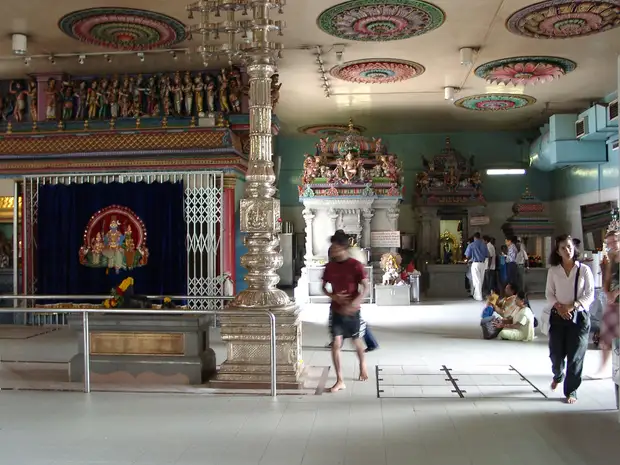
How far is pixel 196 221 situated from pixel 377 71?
4.55 meters

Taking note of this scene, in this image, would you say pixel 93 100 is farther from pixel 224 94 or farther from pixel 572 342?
pixel 572 342

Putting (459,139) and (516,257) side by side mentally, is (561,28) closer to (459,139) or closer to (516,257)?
(516,257)

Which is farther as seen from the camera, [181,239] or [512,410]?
[181,239]

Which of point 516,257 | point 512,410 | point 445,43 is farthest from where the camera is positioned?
point 516,257

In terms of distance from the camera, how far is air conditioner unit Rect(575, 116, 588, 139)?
→ 46.1 ft

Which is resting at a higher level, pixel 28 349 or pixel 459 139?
pixel 459 139

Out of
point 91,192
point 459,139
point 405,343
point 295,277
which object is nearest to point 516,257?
point 459,139

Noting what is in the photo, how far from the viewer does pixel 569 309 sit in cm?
572

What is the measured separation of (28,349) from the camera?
9078 mm

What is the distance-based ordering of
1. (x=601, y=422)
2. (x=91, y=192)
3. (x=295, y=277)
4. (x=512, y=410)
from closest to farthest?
1. (x=601, y=422)
2. (x=512, y=410)
3. (x=91, y=192)
4. (x=295, y=277)

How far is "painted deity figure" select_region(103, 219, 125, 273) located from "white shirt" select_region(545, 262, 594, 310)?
25.5 feet

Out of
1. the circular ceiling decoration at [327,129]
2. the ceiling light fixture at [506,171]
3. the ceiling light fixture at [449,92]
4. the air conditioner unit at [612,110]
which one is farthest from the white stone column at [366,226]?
the air conditioner unit at [612,110]

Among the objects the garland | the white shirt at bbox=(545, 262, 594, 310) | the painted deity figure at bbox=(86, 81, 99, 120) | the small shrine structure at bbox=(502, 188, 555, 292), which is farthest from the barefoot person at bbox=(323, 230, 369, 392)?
the small shrine structure at bbox=(502, 188, 555, 292)

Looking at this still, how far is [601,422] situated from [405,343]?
4247mm
